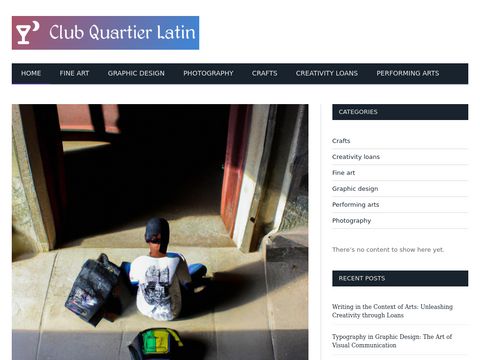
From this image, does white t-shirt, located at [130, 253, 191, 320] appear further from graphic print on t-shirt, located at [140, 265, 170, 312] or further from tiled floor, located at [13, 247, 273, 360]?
tiled floor, located at [13, 247, 273, 360]

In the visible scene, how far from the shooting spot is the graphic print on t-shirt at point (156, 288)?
201 inches

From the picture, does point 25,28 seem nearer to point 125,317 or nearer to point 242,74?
point 242,74

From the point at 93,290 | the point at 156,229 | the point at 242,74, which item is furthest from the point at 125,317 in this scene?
the point at 242,74

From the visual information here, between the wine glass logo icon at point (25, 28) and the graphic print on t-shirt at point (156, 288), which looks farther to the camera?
the graphic print on t-shirt at point (156, 288)

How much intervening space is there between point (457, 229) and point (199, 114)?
194 inches

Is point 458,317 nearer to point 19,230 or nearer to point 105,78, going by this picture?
point 105,78

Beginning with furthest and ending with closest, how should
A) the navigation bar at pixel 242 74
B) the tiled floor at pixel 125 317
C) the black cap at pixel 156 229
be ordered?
1. the tiled floor at pixel 125 317
2. the black cap at pixel 156 229
3. the navigation bar at pixel 242 74

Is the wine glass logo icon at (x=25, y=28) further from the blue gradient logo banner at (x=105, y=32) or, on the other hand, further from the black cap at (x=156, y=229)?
the black cap at (x=156, y=229)

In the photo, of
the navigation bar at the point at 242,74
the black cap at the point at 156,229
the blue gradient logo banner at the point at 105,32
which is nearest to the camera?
the blue gradient logo banner at the point at 105,32

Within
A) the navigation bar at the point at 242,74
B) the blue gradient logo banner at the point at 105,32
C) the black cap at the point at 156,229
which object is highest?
the blue gradient logo banner at the point at 105,32

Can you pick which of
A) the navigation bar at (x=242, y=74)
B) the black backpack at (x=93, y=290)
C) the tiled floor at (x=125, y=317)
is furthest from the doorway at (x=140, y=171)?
the navigation bar at (x=242, y=74)

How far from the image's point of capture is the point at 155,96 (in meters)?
3.80

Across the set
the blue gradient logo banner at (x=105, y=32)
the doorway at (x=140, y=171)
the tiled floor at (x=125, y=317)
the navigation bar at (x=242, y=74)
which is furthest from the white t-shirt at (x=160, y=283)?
the blue gradient logo banner at (x=105, y=32)

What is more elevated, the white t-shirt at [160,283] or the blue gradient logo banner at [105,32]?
the blue gradient logo banner at [105,32]
